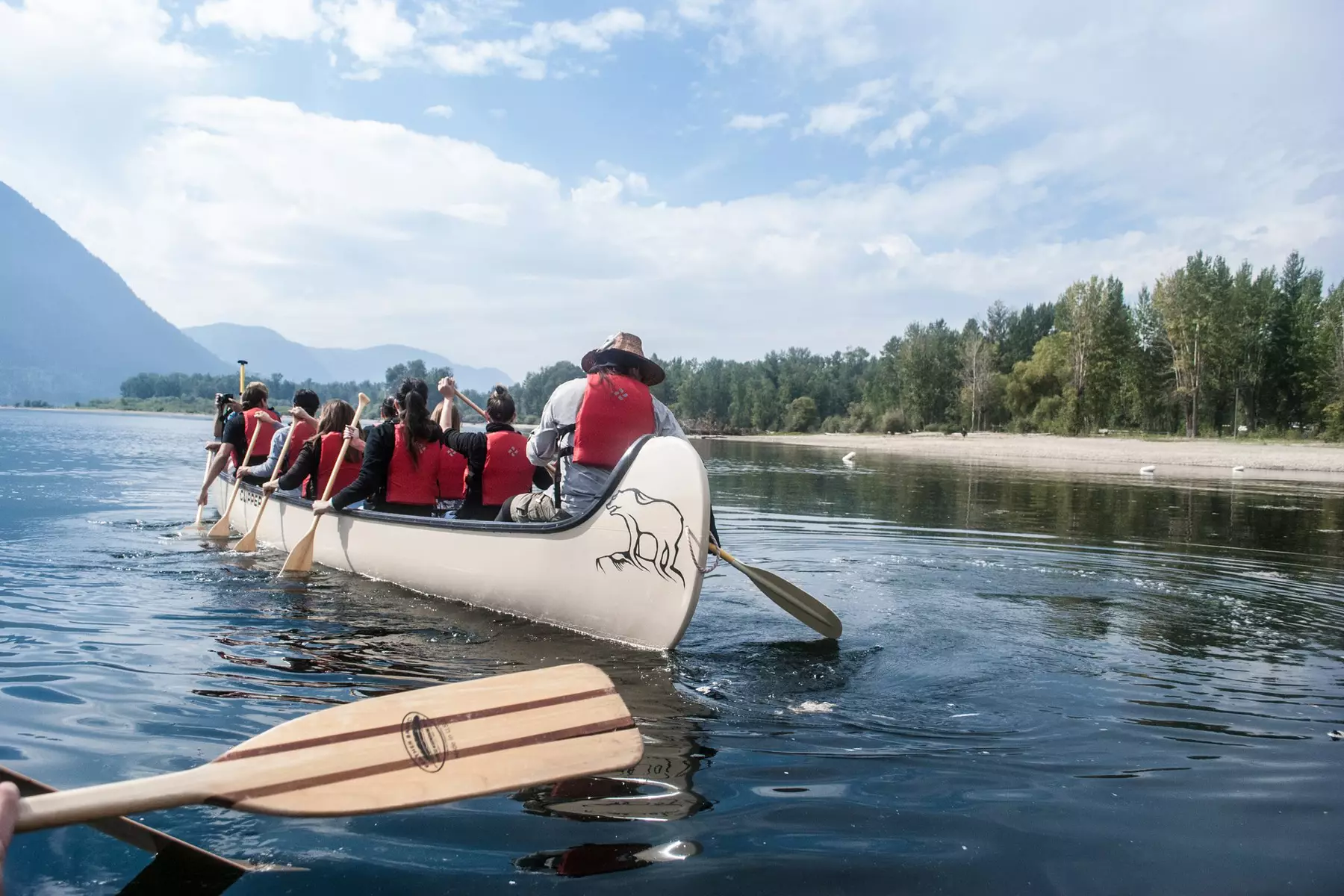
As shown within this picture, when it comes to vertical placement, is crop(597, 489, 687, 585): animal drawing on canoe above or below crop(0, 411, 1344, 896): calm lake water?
above

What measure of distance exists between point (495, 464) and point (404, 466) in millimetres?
908

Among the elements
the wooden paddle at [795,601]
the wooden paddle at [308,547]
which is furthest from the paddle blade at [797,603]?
the wooden paddle at [308,547]

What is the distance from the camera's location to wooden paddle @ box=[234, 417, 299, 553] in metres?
9.15

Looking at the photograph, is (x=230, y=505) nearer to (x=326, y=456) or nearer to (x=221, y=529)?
(x=221, y=529)

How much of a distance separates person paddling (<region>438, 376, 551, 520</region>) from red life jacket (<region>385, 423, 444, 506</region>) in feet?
1.26

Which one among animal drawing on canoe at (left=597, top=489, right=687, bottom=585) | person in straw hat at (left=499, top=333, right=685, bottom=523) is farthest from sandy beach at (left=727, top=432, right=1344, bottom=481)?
animal drawing on canoe at (left=597, top=489, right=687, bottom=585)

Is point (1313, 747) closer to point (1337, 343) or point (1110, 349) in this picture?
point (1337, 343)

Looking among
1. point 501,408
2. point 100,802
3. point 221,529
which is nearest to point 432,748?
point 100,802

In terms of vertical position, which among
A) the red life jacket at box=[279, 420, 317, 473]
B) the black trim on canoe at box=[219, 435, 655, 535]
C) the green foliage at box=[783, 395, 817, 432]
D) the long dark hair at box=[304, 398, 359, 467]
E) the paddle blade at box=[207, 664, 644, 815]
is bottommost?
the paddle blade at box=[207, 664, 644, 815]

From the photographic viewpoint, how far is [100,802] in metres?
2.17

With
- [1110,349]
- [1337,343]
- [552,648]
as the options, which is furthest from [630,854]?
[1110,349]

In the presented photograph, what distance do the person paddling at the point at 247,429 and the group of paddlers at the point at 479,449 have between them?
0.26m

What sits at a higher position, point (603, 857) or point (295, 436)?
point (295, 436)

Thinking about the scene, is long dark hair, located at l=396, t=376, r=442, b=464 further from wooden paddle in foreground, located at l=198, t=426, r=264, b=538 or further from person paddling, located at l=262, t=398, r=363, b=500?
wooden paddle in foreground, located at l=198, t=426, r=264, b=538
